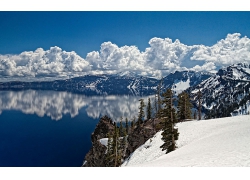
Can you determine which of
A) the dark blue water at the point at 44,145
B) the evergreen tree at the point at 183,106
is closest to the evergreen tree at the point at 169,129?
the evergreen tree at the point at 183,106

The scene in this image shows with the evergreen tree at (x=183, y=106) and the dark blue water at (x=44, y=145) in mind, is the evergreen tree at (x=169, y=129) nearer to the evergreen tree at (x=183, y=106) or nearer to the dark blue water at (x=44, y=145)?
the evergreen tree at (x=183, y=106)

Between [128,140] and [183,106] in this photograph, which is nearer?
[128,140]

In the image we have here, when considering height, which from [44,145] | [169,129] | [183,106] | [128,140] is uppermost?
[183,106]

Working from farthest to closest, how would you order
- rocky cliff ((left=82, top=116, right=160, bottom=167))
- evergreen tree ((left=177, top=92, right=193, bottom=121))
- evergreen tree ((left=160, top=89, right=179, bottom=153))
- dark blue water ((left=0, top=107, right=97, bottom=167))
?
1. dark blue water ((left=0, top=107, right=97, bottom=167))
2. evergreen tree ((left=177, top=92, right=193, bottom=121))
3. rocky cliff ((left=82, top=116, right=160, bottom=167))
4. evergreen tree ((left=160, top=89, right=179, bottom=153))

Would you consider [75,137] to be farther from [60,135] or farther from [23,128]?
A: [23,128]

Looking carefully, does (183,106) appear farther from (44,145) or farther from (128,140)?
(44,145)

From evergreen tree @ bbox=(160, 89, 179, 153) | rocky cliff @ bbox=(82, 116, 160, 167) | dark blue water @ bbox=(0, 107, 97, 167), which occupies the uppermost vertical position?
evergreen tree @ bbox=(160, 89, 179, 153)

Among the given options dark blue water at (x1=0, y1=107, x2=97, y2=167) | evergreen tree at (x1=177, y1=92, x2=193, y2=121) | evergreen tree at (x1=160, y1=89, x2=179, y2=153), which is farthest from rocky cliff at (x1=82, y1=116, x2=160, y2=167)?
dark blue water at (x1=0, y1=107, x2=97, y2=167)

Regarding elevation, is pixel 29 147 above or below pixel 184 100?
below

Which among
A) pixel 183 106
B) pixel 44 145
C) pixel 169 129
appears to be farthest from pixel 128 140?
pixel 44 145

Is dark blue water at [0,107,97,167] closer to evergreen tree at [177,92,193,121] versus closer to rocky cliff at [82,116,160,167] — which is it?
rocky cliff at [82,116,160,167]
